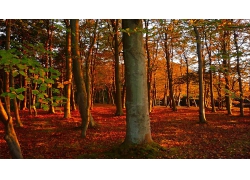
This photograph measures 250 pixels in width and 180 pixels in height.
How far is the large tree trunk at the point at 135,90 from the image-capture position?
5.73 meters

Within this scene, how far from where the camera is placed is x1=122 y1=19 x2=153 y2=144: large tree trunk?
5734 mm

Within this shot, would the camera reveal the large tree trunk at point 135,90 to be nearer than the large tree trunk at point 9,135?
No

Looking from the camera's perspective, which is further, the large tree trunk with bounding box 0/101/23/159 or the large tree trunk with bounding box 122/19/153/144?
the large tree trunk with bounding box 122/19/153/144

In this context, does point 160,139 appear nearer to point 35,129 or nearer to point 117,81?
point 35,129

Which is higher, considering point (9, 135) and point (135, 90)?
point (135, 90)

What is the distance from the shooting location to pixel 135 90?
5.73 meters

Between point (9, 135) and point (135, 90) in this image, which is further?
point (135, 90)

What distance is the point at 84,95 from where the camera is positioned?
32.5ft

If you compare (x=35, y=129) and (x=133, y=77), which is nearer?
(x=133, y=77)
